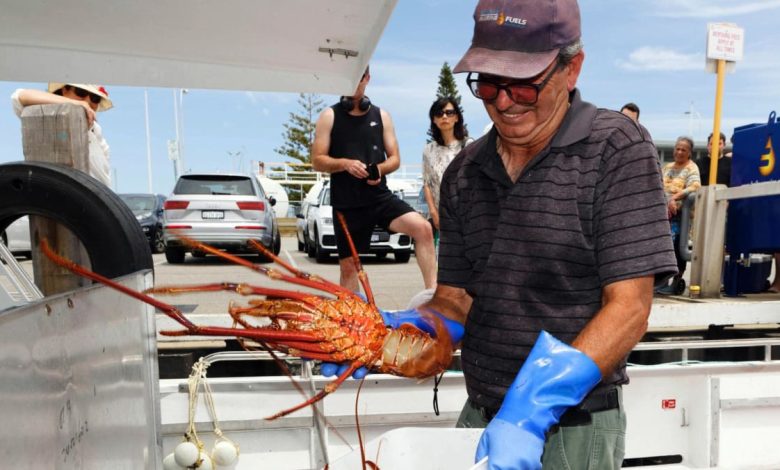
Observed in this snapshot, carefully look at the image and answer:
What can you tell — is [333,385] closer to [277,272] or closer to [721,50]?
[277,272]

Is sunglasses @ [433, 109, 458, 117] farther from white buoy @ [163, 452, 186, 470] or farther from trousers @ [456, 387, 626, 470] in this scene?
trousers @ [456, 387, 626, 470]

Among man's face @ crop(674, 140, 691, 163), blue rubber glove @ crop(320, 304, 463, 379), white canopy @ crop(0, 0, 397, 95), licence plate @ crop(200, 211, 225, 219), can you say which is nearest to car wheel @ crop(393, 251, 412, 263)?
licence plate @ crop(200, 211, 225, 219)

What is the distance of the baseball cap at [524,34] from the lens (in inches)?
62.3

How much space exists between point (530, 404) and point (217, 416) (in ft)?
5.55

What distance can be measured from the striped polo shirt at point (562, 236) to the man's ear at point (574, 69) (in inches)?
2.6

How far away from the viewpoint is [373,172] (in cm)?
416

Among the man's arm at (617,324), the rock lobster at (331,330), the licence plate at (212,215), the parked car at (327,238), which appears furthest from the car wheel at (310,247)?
the man's arm at (617,324)

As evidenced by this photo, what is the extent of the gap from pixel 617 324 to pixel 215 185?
35.8 ft

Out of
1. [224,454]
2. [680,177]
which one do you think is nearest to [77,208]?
[224,454]

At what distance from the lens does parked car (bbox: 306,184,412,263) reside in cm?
1282

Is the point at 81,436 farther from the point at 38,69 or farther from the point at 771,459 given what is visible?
the point at 771,459

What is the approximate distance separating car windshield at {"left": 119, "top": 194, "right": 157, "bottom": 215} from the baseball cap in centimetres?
1668

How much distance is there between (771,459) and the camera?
3121mm

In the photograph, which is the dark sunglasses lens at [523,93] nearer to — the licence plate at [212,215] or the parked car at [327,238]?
the licence plate at [212,215]
